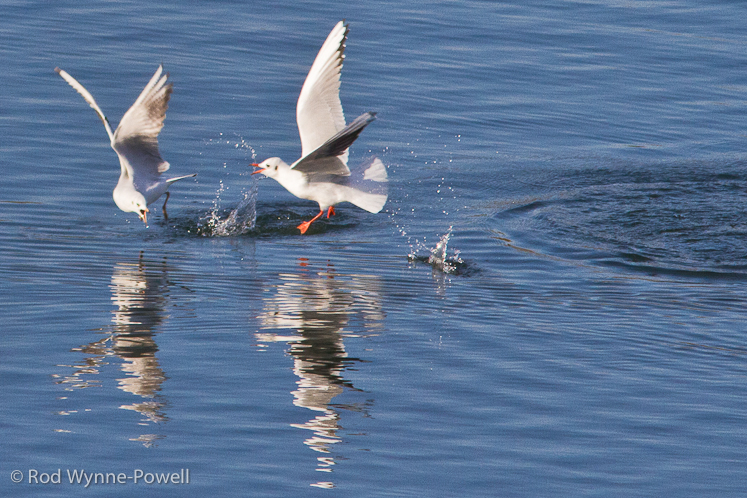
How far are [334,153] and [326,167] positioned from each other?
27.5 inches

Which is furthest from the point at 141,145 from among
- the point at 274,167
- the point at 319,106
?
the point at 319,106

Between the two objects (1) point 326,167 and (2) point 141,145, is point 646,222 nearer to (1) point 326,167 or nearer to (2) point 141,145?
(1) point 326,167

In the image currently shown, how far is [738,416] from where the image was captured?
6.32 meters

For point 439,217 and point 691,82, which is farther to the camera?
point 691,82

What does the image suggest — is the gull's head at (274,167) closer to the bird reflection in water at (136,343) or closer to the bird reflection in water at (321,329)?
the bird reflection in water at (321,329)

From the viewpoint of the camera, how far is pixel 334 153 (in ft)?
31.0

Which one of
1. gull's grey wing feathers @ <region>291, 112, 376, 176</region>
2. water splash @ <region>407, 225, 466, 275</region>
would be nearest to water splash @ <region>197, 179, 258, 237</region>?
gull's grey wing feathers @ <region>291, 112, 376, 176</region>

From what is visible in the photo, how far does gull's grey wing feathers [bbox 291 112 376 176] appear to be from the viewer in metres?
8.48

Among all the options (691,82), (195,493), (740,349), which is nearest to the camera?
(195,493)

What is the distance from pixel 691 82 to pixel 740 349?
9.69 meters

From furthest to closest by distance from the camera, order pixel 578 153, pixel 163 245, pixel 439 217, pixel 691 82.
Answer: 1. pixel 691 82
2. pixel 578 153
3. pixel 439 217
4. pixel 163 245

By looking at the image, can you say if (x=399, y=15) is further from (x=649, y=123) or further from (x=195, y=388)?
(x=195, y=388)

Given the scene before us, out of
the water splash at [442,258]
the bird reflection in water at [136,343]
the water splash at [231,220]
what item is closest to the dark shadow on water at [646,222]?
the water splash at [442,258]

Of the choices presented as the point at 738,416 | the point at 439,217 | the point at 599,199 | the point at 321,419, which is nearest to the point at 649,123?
the point at 599,199
